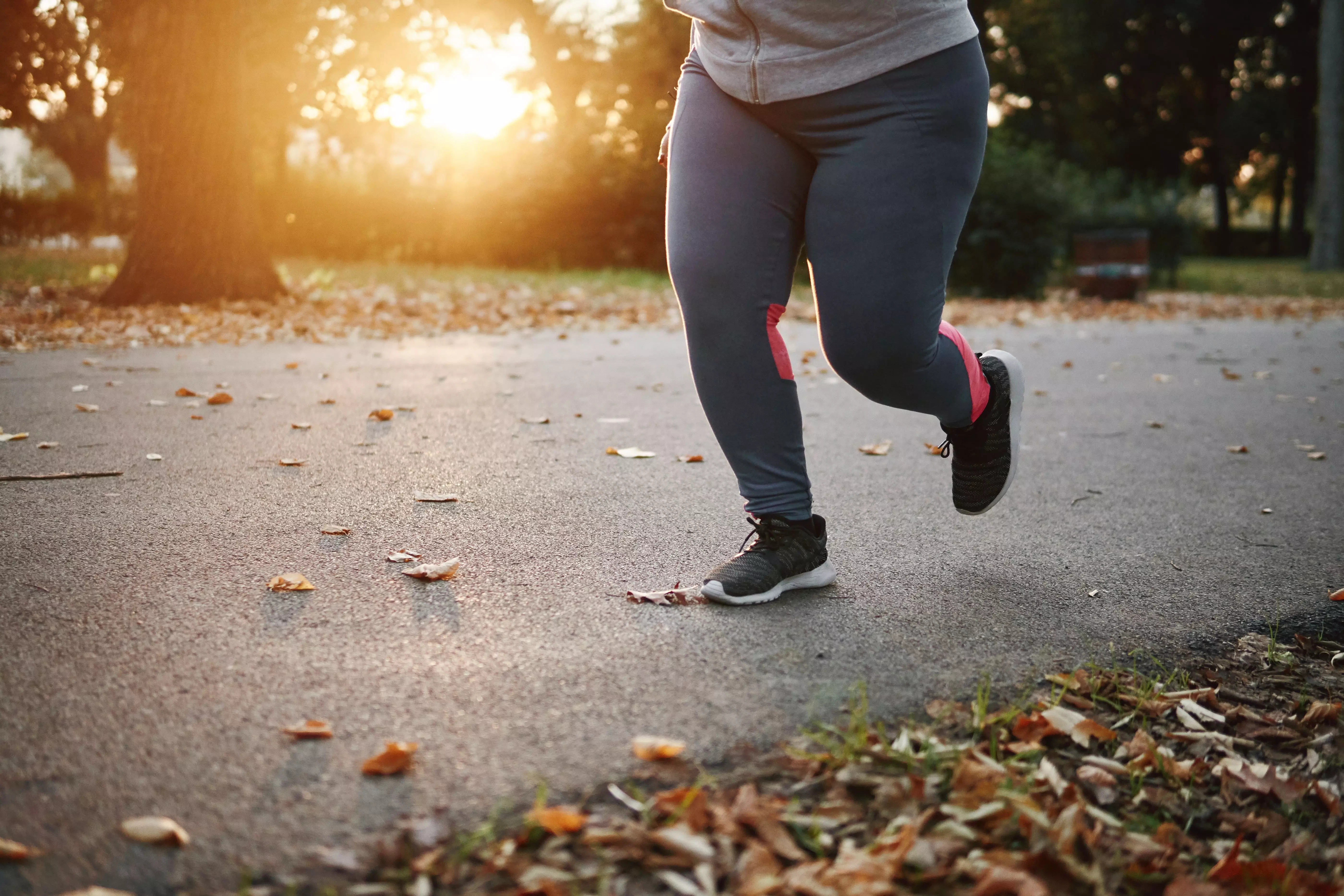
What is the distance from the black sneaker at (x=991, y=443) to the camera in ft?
8.85

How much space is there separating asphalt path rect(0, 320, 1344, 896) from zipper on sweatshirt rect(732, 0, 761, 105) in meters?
1.10

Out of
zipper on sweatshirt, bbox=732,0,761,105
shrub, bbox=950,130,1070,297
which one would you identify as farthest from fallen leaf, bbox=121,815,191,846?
shrub, bbox=950,130,1070,297

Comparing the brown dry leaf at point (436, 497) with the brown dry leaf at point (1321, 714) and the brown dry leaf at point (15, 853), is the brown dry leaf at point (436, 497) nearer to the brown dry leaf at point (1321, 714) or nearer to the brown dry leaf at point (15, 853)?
the brown dry leaf at point (15, 853)

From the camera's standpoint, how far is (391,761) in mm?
1640

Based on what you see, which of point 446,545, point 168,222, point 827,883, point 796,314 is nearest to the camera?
point 827,883

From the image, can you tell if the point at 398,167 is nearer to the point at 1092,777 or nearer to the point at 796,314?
the point at 796,314

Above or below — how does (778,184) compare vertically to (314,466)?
above

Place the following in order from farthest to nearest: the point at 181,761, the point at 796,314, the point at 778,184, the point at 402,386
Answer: the point at 796,314, the point at 402,386, the point at 778,184, the point at 181,761

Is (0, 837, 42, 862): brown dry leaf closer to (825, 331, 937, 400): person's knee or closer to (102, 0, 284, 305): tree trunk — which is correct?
(825, 331, 937, 400): person's knee

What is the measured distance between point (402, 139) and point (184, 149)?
46.5 ft

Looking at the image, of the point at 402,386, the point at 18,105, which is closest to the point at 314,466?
the point at 402,386

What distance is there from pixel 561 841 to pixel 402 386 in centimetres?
470

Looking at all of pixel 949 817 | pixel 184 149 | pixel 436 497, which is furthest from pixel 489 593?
pixel 184 149

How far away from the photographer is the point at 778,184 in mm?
2262
